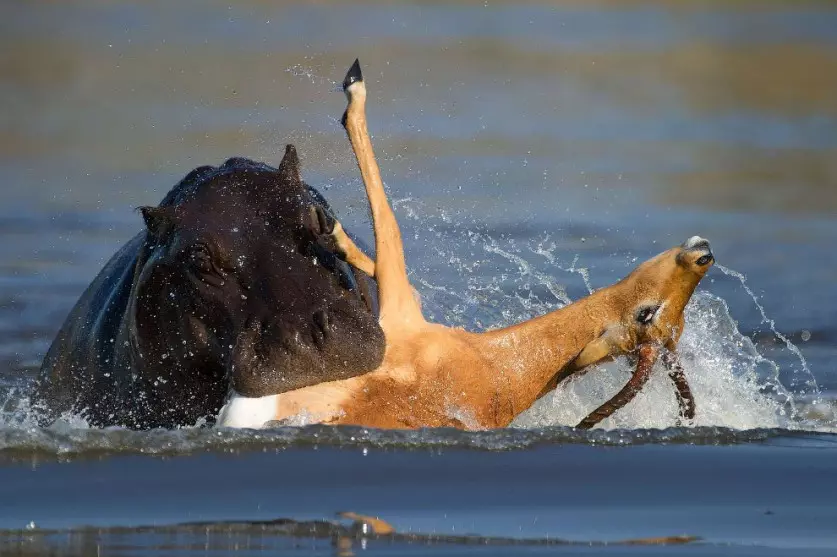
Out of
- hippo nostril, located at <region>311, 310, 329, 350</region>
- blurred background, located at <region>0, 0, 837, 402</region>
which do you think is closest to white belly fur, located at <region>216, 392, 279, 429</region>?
hippo nostril, located at <region>311, 310, 329, 350</region>

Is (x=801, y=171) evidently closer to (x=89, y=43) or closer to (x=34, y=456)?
(x=89, y=43)

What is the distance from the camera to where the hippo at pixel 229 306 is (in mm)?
6312

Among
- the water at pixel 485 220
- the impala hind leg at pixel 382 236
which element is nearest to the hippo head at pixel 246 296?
the impala hind leg at pixel 382 236

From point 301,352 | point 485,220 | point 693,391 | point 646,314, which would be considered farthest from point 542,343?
point 485,220

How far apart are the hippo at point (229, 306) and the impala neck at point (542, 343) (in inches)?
21.9

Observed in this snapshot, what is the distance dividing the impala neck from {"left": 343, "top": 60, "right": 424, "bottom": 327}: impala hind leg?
34cm

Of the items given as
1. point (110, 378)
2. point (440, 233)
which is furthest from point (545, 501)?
point (440, 233)

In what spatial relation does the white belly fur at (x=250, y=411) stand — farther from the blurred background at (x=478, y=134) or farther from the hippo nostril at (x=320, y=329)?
the blurred background at (x=478, y=134)

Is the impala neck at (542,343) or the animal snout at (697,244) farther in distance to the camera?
the impala neck at (542,343)

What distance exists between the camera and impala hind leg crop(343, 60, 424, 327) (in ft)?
22.0

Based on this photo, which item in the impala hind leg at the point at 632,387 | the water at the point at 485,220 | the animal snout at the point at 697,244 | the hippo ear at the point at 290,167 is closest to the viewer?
the water at the point at 485,220

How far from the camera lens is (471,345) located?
6758 mm

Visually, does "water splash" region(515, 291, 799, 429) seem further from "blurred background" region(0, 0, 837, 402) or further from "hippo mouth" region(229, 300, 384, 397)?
"blurred background" region(0, 0, 837, 402)

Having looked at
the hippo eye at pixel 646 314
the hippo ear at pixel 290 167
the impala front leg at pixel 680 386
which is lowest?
the impala front leg at pixel 680 386
